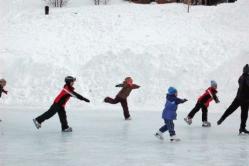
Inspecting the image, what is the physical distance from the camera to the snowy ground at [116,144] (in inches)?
310

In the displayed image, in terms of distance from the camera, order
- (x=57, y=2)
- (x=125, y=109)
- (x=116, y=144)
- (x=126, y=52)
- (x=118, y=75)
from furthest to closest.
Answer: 1. (x=57, y=2)
2. (x=126, y=52)
3. (x=118, y=75)
4. (x=125, y=109)
5. (x=116, y=144)

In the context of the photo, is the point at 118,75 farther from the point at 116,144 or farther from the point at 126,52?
the point at 116,144

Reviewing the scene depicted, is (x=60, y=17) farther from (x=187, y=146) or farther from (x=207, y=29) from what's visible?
(x=187, y=146)

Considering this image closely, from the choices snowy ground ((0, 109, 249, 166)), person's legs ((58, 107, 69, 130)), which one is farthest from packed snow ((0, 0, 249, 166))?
person's legs ((58, 107, 69, 130))

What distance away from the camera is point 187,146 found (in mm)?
9664

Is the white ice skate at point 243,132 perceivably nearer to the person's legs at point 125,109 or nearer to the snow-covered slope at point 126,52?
the person's legs at point 125,109

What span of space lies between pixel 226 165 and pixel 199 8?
26091mm

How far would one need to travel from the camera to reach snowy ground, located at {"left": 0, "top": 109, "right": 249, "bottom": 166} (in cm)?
788

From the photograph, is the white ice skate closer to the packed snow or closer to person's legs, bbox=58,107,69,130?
the packed snow

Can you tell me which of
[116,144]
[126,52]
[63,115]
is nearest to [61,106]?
[63,115]

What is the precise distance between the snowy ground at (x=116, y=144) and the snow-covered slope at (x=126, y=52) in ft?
20.4

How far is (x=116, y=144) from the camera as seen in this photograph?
9.83 meters

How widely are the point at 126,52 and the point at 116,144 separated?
14.2 metres

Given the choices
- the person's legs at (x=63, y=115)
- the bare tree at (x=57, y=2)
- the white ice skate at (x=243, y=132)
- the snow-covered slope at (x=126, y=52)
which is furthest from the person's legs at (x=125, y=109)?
the bare tree at (x=57, y=2)
